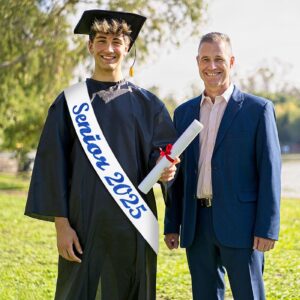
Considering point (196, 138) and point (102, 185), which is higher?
point (196, 138)

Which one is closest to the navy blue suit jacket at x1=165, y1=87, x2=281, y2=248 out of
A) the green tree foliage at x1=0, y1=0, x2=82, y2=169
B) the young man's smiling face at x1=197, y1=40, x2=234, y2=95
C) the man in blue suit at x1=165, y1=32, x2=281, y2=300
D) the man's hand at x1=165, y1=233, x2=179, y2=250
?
the man in blue suit at x1=165, y1=32, x2=281, y2=300

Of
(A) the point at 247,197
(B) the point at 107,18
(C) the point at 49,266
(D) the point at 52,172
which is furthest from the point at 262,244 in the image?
(C) the point at 49,266

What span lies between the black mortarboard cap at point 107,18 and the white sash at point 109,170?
46cm

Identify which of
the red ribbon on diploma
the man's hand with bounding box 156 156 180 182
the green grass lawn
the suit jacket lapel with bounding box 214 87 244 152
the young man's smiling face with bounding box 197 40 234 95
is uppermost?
the young man's smiling face with bounding box 197 40 234 95

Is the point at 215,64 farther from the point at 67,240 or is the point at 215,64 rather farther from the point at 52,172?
the point at 67,240

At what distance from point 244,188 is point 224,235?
28 cm

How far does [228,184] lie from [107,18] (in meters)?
1.12

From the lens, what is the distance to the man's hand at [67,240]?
10.1 feet

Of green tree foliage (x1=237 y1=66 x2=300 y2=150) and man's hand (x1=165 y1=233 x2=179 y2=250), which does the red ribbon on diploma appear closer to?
man's hand (x1=165 y1=233 x2=179 y2=250)

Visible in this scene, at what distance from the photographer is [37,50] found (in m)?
13.5

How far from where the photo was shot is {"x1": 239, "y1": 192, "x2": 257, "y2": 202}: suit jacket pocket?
127 inches

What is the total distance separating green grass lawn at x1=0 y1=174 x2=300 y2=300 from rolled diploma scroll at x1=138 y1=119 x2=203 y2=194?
8.45 feet

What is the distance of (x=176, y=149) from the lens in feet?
9.90

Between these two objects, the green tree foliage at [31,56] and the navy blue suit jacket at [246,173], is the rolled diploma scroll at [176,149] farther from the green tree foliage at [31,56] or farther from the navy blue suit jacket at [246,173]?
the green tree foliage at [31,56]
